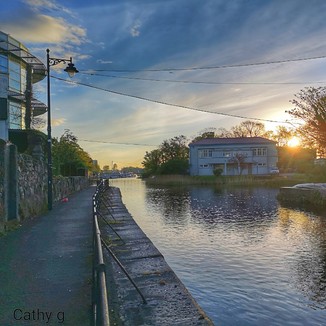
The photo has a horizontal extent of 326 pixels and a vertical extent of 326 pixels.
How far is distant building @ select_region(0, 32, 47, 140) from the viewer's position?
104ft

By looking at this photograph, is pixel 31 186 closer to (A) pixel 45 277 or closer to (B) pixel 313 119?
(A) pixel 45 277

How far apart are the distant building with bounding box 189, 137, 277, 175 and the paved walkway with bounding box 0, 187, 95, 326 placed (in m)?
65.8

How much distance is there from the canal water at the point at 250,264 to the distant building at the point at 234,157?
56036mm

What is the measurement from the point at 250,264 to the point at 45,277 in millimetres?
6312

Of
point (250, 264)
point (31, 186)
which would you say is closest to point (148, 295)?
point (250, 264)

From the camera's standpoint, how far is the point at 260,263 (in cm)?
1105

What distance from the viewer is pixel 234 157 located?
250 feet

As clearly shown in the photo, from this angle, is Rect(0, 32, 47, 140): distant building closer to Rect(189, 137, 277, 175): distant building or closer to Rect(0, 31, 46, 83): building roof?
Rect(0, 31, 46, 83): building roof

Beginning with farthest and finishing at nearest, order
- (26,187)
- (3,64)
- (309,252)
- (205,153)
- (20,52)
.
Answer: (205,153) → (20,52) → (3,64) → (26,187) → (309,252)

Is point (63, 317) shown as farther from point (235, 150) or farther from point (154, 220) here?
point (235, 150)

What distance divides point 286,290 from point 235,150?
6916 centimetres

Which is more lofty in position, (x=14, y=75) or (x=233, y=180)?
(x=14, y=75)

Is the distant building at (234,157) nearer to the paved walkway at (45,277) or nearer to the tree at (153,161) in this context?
the tree at (153,161)

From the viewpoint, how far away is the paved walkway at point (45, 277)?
5.09m
